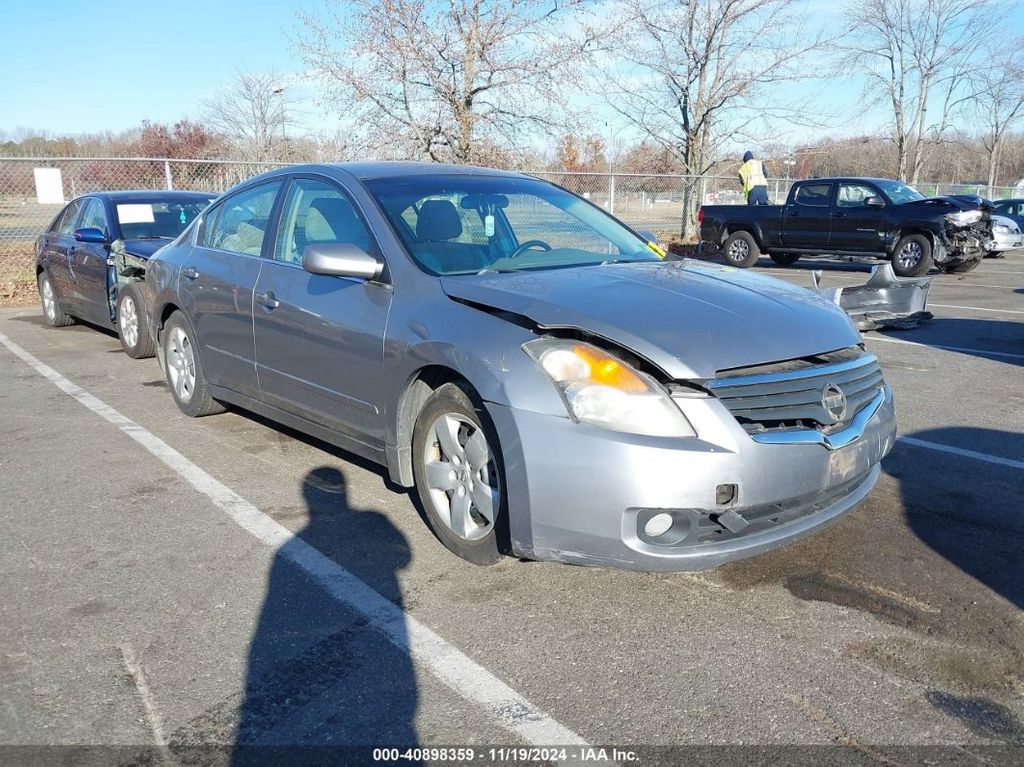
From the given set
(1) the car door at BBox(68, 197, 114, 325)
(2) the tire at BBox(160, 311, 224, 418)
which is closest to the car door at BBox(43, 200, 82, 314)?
(1) the car door at BBox(68, 197, 114, 325)

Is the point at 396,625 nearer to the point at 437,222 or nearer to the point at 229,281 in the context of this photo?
the point at 437,222

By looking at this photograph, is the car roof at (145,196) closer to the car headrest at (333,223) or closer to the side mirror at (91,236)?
the side mirror at (91,236)

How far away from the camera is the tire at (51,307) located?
32.7 ft

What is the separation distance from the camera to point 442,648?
3000 mm

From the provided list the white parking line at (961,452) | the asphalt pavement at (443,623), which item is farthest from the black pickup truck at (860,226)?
the asphalt pavement at (443,623)

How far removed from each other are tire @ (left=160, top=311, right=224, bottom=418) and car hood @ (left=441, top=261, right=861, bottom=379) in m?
2.63

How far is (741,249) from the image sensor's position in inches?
711

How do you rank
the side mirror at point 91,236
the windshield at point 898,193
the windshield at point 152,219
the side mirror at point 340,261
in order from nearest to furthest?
the side mirror at point 340,261, the side mirror at point 91,236, the windshield at point 152,219, the windshield at point 898,193

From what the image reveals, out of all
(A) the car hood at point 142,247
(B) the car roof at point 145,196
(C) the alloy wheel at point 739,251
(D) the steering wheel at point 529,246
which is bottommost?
(C) the alloy wheel at point 739,251

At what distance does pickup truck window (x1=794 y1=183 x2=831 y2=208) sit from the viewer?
17.0 m

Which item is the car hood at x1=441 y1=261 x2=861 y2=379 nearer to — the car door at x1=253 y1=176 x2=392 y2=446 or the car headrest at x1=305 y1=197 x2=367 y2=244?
the car door at x1=253 y1=176 x2=392 y2=446

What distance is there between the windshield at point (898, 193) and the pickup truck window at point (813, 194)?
3.24 ft

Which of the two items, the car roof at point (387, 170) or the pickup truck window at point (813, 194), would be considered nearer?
the car roof at point (387, 170)

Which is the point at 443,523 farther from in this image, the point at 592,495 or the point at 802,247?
the point at 802,247
